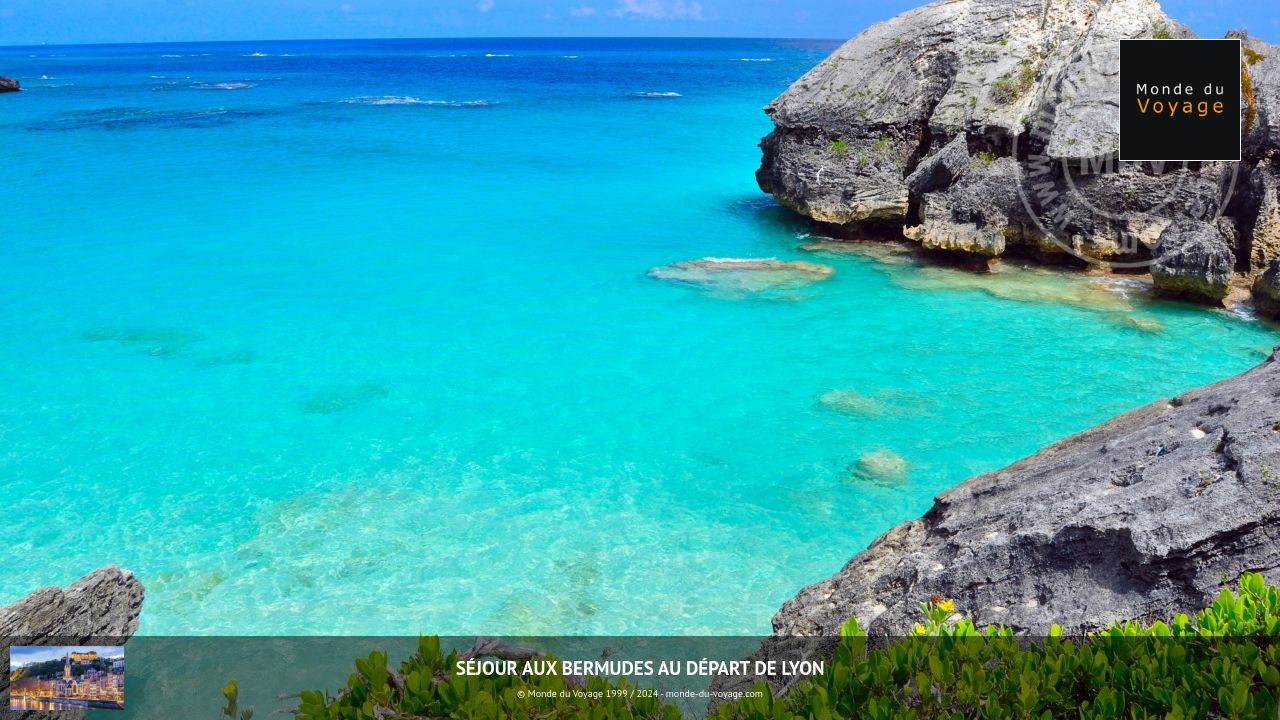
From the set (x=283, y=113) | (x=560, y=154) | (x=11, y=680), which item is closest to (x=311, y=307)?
(x=11, y=680)

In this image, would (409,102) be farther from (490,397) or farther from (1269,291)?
(1269,291)

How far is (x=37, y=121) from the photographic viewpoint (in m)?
47.6

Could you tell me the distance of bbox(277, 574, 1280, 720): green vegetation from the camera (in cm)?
368

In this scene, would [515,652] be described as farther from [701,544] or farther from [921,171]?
[921,171]

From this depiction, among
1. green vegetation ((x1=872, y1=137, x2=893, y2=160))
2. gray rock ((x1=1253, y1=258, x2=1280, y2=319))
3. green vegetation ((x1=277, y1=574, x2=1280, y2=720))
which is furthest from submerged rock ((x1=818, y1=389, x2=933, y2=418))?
green vegetation ((x1=277, y1=574, x2=1280, y2=720))

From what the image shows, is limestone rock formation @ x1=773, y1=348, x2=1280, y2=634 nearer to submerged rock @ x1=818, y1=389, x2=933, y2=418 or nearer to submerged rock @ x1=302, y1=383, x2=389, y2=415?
submerged rock @ x1=818, y1=389, x2=933, y2=418

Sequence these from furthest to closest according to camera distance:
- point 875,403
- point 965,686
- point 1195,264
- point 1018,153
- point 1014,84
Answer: point 1014,84 < point 1018,153 < point 1195,264 < point 875,403 < point 965,686

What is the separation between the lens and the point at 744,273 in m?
20.8

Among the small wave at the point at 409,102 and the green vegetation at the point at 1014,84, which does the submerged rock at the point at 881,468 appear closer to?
the green vegetation at the point at 1014,84

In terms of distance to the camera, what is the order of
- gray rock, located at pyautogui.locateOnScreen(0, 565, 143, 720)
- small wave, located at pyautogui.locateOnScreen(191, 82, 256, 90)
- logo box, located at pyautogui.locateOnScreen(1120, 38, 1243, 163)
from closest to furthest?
gray rock, located at pyautogui.locateOnScreen(0, 565, 143, 720)
logo box, located at pyautogui.locateOnScreen(1120, 38, 1243, 163)
small wave, located at pyautogui.locateOnScreen(191, 82, 256, 90)

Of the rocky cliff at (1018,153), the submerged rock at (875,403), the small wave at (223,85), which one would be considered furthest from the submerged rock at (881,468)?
the small wave at (223,85)

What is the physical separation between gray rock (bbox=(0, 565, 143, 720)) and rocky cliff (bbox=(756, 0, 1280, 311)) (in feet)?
56.2

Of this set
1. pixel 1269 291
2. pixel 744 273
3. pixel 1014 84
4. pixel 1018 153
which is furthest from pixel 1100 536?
pixel 1014 84

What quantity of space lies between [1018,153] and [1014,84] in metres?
1.77
